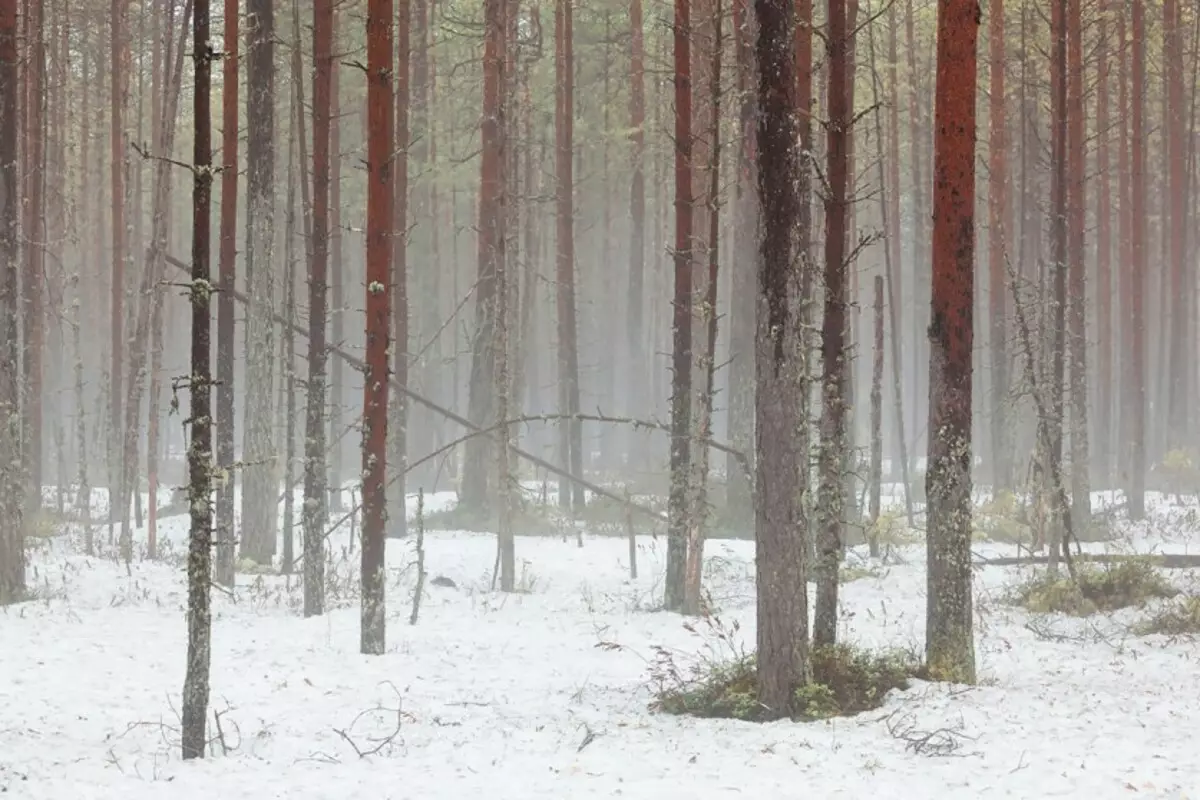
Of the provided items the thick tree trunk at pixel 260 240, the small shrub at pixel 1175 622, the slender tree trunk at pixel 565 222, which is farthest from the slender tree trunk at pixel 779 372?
the slender tree trunk at pixel 565 222

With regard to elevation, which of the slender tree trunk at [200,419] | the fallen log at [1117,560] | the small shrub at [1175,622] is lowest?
the small shrub at [1175,622]

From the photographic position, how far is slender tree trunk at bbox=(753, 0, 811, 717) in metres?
8.20

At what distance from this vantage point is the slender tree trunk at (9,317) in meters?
12.9

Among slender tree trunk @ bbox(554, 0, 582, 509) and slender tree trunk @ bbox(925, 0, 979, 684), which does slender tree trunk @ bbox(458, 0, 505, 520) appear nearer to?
slender tree trunk @ bbox(554, 0, 582, 509)

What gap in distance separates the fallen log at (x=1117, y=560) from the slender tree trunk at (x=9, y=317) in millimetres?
13201

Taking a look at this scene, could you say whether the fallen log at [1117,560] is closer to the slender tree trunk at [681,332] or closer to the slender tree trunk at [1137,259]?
the slender tree trunk at [681,332]

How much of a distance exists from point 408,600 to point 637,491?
1335 cm

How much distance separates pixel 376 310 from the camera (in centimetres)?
1121

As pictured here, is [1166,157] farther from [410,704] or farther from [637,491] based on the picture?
[410,704]

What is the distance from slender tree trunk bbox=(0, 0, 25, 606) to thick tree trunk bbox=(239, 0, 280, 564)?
9.11 ft

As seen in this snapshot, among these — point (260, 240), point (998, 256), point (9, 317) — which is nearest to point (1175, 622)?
point (260, 240)

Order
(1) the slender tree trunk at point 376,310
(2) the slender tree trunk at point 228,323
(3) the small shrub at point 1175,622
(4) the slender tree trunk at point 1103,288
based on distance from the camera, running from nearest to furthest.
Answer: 1. (1) the slender tree trunk at point 376,310
2. (3) the small shrub at point 1175,622
3. (2) the slender tree trunk at point 228,323
4. (4) the slender tree trunk at point 1103,288

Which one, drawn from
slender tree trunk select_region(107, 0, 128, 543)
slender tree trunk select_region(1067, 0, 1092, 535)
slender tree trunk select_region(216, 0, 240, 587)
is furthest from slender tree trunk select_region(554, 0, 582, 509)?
slender tree trunk select_region(1067, 0, 1092, 535)

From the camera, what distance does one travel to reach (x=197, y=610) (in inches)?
302
